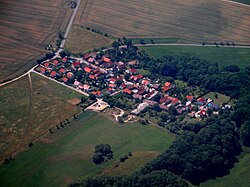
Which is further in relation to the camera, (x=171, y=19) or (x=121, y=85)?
(x=171, y=19)

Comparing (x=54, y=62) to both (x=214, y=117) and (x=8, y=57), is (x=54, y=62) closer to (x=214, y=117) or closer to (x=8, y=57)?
(x=8, y=57)

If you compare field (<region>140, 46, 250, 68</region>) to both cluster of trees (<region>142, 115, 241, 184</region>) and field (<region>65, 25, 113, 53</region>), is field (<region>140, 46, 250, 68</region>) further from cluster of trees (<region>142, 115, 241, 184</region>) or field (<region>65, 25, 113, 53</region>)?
cluster of trees (<region>142, 115, 241, 184</region>)

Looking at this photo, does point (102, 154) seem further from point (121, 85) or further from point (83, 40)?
point (83, 40)

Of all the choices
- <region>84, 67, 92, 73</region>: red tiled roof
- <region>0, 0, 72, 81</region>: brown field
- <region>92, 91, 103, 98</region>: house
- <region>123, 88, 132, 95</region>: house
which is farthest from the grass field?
<region>0, 0, 72, 81</region>: brown field

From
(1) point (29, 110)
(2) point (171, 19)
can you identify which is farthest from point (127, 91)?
(2) point (171, 19)

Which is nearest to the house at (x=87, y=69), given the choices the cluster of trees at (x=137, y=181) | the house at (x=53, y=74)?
the house at (x=53, y=74)
